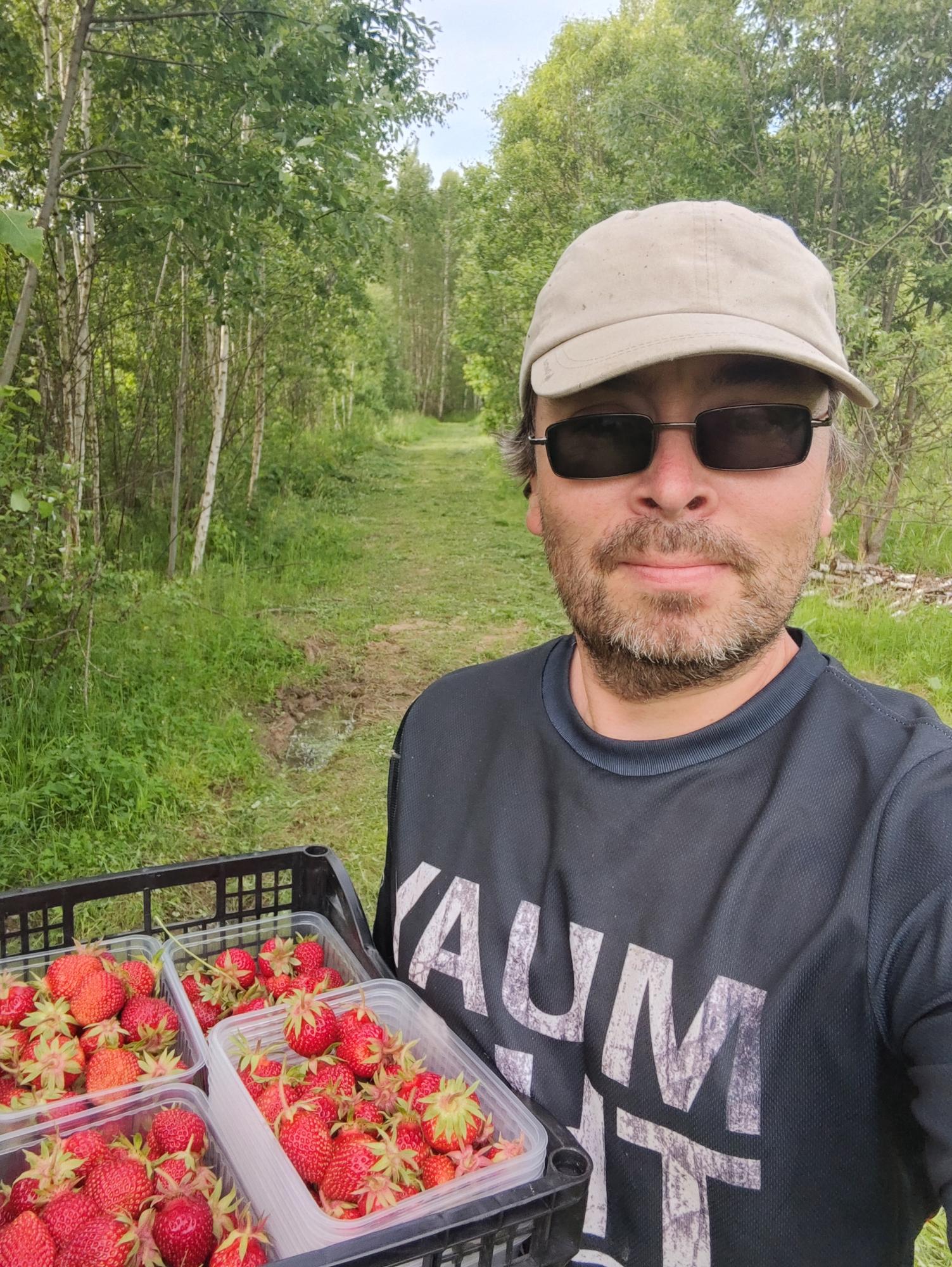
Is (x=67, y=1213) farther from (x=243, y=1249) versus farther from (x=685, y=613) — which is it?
(x=685, y=613)

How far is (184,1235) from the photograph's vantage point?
111 centimetres

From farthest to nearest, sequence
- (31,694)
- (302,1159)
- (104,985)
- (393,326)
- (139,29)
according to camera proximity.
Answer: (393,326) < (139,29) < (31,694) < (104,985) < (302,1159)

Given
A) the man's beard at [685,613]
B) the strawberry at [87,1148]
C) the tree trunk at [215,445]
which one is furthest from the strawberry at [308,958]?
the tree trunk at [215,445]

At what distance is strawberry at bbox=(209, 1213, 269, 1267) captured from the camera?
3.46ft

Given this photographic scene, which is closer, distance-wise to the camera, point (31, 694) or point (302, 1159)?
point (302, 1159)

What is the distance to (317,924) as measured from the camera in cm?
Result: 180

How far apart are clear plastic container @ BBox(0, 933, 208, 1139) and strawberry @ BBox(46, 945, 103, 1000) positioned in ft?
0.25

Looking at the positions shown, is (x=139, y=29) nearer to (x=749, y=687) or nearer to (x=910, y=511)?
(x=749, y=687)

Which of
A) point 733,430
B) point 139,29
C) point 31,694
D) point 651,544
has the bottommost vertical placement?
point 31,694

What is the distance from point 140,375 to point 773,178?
562cm

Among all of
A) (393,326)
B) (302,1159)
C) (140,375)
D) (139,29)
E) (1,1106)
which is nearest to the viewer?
(302,1159)

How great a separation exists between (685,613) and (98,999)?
3.94 ft

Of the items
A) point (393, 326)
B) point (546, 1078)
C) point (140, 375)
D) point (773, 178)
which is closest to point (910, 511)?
point (773, 178)

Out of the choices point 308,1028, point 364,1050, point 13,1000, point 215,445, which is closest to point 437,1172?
point 364,1050
